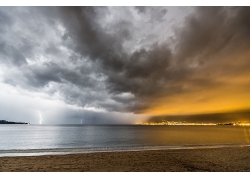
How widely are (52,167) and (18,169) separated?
2.27m

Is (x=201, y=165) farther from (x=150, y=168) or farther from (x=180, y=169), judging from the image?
(x=150, y=168)

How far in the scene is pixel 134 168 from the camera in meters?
12.5

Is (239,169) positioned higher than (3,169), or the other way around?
(3,169)

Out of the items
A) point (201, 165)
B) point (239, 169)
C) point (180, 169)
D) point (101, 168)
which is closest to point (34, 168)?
point (101, 168)

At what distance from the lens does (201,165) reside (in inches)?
535

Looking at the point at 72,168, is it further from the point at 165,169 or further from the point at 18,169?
the point at 165,169

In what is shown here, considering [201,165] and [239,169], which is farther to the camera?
[201,165]
